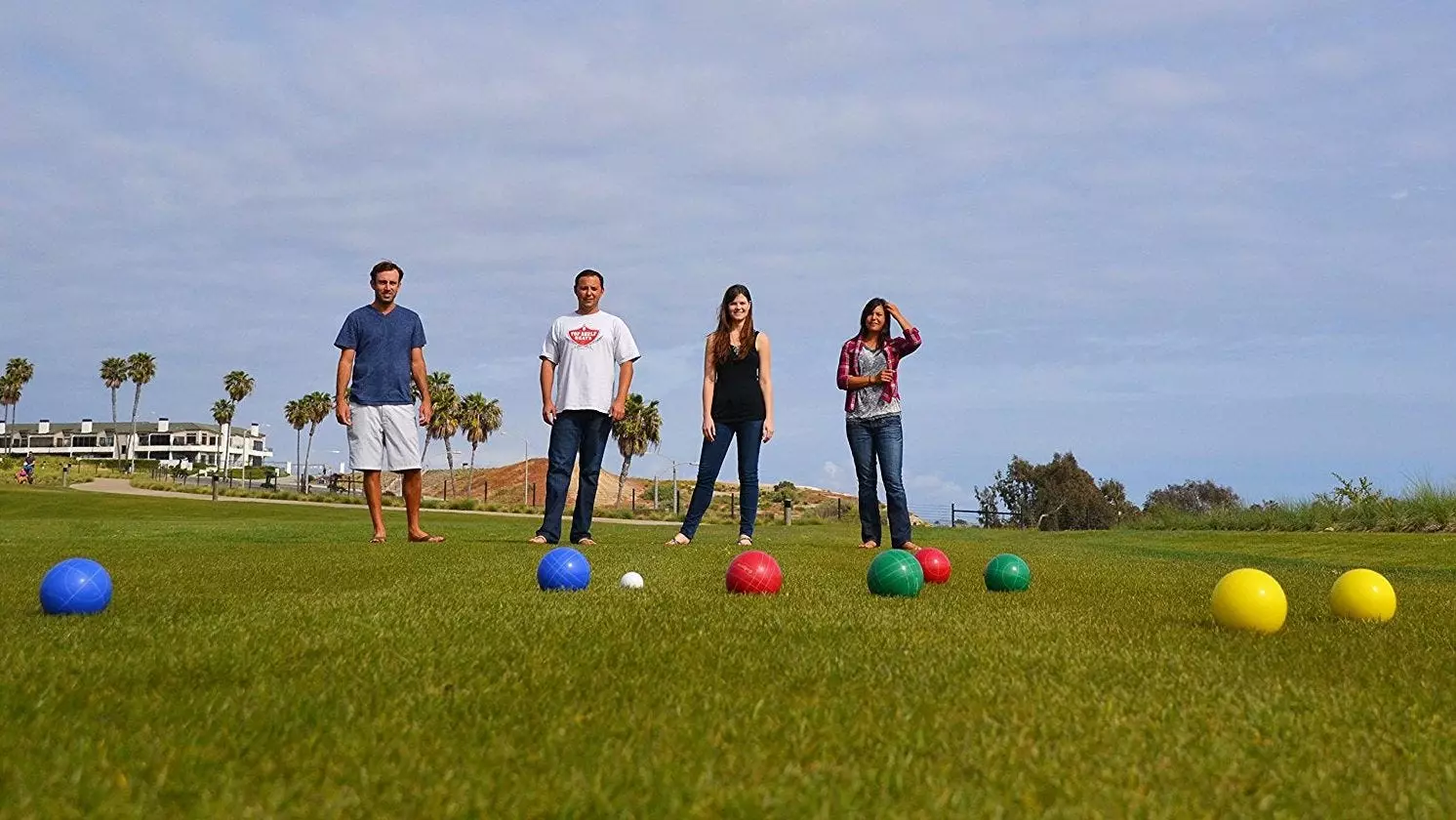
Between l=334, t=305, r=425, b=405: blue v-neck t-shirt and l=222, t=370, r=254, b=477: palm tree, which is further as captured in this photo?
l=222, t=370, r=254, b=477: palm tree

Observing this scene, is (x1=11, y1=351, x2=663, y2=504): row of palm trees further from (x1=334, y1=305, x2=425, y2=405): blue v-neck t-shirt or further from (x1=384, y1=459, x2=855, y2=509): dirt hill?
(x1=334, y1=305, x2=425, y2=405): blue v-neck t-shirt

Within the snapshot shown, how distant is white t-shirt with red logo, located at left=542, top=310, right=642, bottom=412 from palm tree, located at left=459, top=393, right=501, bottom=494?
75084 millimetres

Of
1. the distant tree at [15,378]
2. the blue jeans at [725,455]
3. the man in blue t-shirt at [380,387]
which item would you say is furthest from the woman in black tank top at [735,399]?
the distant tree at [15,378]

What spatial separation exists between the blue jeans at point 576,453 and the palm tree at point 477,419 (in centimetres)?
7511

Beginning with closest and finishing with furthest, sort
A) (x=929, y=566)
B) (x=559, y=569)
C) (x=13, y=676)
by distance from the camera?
1. (x=13, y=676)
2. (x=559, y=569)
3. (x=929, y=566)

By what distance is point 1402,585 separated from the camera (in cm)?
703

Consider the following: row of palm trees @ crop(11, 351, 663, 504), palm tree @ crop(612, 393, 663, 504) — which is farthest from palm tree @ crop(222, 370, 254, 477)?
palm tree @ crop(612, 393, 663, 504)

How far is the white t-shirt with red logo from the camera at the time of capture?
31.4ft

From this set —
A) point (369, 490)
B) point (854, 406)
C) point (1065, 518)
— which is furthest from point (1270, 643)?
point (1065, 518)

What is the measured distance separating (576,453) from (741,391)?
5.20ft

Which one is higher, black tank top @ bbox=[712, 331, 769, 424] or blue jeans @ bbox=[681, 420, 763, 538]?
black tank top @ bbox=[712, 331, 769, 424]

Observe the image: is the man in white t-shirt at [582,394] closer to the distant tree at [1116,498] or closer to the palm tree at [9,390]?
the distant tree at [1116,498]

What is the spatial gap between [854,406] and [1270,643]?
6.22m

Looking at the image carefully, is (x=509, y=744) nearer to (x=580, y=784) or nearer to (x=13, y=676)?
(x=580, y=784)
